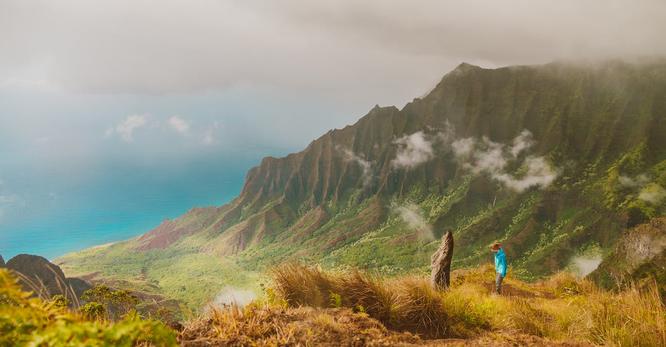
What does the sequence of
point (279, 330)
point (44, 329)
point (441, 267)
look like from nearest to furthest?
1. point (44, 329)
2. point (279, 330)
3. point (441, 267)

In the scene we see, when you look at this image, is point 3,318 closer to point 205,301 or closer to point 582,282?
point 205,301

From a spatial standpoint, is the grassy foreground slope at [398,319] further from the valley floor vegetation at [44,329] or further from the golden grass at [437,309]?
the valley floor vegetation at [44,329]

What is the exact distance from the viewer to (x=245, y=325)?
5.03 m

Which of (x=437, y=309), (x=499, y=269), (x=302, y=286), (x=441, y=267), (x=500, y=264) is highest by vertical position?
(x=302, y=286)

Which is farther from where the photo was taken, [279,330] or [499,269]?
[499,269]

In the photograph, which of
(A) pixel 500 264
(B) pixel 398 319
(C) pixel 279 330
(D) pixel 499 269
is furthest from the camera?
(A) pixel 500 264

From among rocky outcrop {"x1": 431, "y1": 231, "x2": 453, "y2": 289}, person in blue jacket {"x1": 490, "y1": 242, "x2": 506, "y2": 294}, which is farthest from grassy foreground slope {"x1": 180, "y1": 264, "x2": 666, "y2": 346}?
person in blue jacket {"x1": 490, "y1": 242, "x2": 506, "y2": 294}

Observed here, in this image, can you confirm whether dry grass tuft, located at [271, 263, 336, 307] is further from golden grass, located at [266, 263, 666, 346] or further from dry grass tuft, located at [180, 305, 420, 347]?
dry grass tuft, located at [180, 305, 420, 347]

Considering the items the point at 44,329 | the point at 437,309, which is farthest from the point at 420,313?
the point at 44,329

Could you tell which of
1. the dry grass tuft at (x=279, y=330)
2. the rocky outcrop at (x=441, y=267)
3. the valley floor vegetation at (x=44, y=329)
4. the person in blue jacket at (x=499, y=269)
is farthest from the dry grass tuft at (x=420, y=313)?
the person in blue jacket at (x=499, y=269)

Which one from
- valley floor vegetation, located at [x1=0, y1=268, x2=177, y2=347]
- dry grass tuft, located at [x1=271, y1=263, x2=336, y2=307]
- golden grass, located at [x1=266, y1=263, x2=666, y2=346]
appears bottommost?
golden grass, located at [x1=266, y1=263, x2=666, y2=346]

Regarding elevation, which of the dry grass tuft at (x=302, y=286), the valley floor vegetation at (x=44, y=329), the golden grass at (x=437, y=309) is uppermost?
the valley floor vegetation at (x=44, y=329)

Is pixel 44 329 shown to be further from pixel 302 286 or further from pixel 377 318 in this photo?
pixel 377 318

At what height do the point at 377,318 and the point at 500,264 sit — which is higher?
the point at 377,318
